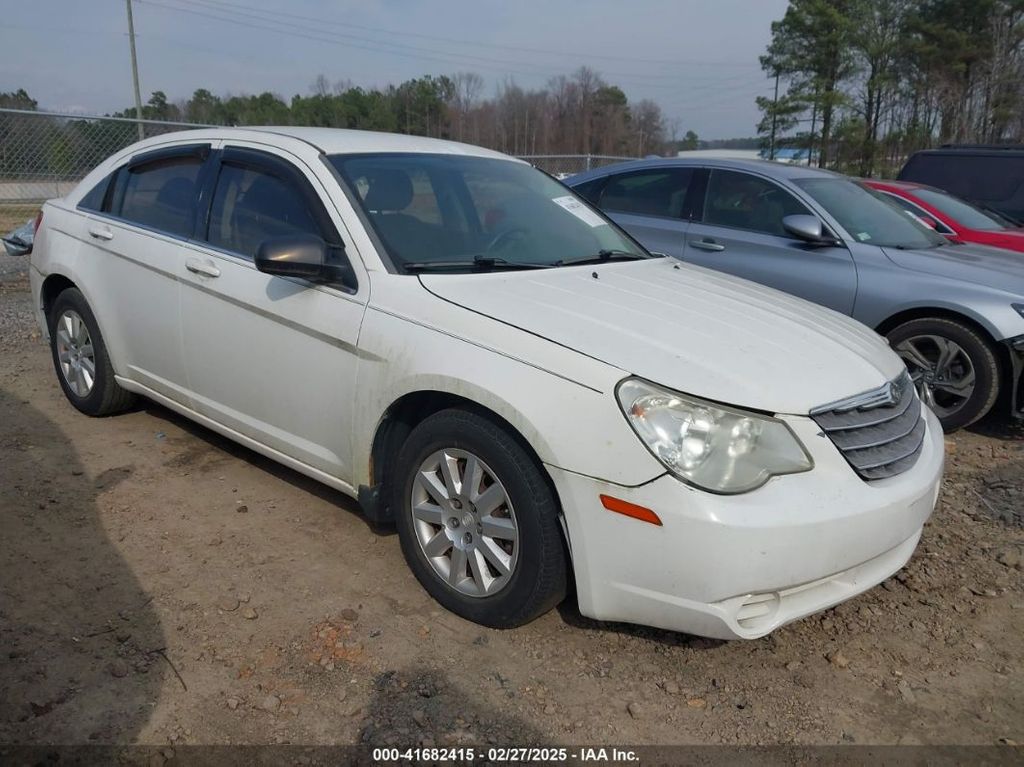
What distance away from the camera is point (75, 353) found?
4680 millimetres

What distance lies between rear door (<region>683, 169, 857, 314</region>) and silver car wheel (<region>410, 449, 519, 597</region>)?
3.57 m

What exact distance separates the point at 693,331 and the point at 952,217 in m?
6.42

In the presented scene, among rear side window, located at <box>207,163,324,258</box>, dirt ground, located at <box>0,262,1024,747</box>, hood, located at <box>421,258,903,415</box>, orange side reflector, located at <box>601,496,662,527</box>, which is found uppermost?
rear side window, located at <box>207,163,324,258</box>

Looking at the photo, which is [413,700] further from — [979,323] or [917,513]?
[979,323]

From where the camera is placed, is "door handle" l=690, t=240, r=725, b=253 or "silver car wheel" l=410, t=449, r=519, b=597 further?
"door handle" l=690, t=240, r=725, b=253

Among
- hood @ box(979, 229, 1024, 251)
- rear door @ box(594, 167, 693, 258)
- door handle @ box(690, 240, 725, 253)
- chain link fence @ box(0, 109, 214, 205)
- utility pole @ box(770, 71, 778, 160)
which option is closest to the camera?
door handle @ box(690, 240, 725, 253)

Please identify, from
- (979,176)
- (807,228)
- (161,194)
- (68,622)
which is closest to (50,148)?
(161,194)

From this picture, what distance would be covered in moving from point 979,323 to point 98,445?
17.1 feet

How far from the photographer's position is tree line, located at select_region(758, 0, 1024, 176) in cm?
2859

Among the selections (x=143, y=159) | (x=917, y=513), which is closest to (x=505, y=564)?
(x=917, y=513)

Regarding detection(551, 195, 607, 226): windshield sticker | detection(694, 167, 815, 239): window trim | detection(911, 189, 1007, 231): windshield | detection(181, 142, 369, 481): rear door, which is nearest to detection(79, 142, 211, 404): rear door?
detection(181, 142, 369, 481): rear door

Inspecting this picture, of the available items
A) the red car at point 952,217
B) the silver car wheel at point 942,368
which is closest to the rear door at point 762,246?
the silver car wheel at point 942,368

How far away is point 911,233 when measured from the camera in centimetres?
581

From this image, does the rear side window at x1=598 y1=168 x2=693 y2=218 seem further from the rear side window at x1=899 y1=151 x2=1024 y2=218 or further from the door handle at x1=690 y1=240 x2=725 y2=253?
the rear side window at x1=899 y1=151 x2=1024 y2=218
